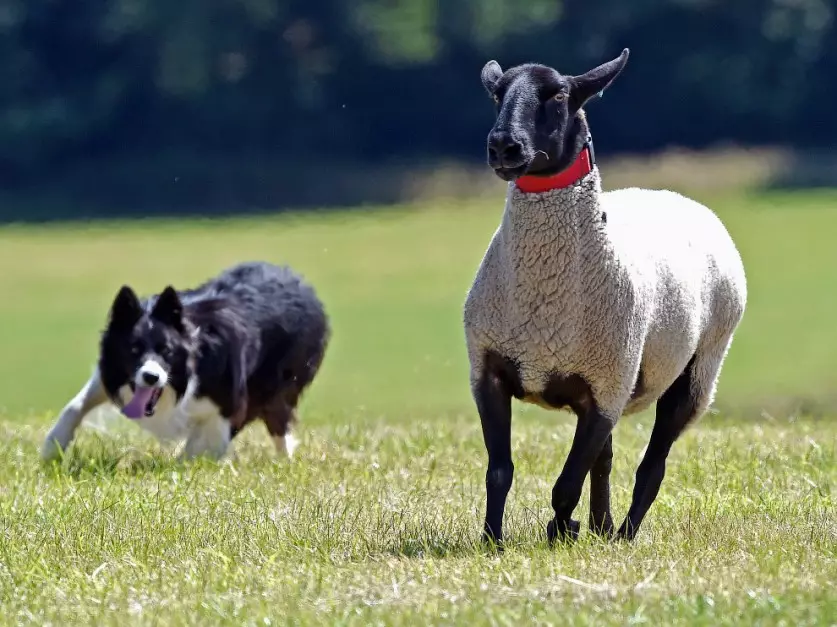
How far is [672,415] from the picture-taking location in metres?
7.84

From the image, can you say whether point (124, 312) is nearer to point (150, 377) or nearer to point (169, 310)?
point (169, 310)

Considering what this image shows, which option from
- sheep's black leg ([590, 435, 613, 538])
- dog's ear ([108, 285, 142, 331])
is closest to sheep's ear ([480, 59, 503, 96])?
sheep's black leg ([590, 435, 613, 538])

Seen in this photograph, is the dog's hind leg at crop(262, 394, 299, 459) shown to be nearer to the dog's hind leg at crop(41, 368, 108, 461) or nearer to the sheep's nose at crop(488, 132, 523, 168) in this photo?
the dog's hind leg at crop(41, 368, 108, 461)

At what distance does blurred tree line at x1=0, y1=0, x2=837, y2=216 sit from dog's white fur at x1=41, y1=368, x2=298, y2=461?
87.2 feet

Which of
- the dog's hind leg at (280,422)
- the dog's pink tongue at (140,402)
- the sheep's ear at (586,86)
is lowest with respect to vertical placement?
the dog's hind leg at (280,422)

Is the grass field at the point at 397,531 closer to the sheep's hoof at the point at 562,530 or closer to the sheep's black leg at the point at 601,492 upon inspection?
the sheep's hoof at the point at 562,530

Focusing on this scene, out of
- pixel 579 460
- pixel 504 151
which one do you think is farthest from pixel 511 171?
pixel 579 460

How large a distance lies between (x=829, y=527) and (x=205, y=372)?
463cm

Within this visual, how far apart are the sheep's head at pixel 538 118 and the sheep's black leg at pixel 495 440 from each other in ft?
3.10

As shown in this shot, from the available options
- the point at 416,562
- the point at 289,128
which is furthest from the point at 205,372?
the point at 289,128

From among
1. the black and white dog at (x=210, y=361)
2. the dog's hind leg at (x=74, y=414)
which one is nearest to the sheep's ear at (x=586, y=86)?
the black and white dog at (x=210, y=361)

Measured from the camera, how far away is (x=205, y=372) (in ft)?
34.8

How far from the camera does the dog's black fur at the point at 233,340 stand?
1025 cm

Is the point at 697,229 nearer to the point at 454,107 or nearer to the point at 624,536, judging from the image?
the point at 624,536
